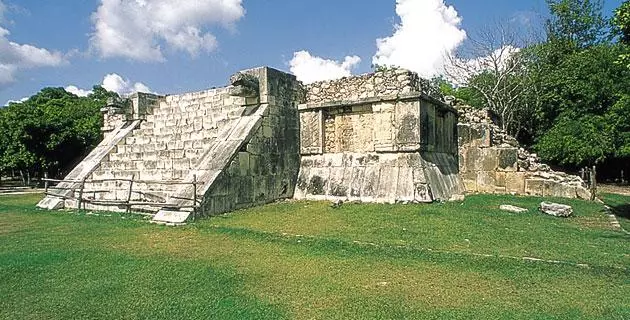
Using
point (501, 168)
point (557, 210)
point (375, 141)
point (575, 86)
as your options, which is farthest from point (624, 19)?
point (575, 86)

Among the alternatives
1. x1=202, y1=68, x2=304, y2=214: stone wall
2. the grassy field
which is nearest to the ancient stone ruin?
x1=202, y1=68, x2=304, y2=214: stone wall

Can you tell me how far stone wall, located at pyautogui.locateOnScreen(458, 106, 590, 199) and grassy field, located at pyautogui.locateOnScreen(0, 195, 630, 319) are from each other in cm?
430

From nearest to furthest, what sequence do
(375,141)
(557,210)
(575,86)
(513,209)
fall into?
(557,210) < (513,209) < (375,141) < (575,86)

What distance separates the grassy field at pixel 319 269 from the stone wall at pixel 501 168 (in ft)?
14.1

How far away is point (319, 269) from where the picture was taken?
456 centimetres

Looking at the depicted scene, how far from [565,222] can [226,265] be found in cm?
650

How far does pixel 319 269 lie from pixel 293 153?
6.67m

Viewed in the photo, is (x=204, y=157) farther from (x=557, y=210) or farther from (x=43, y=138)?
(x=43, y=138)

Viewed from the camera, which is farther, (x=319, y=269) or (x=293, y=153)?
(x=293, y=153)

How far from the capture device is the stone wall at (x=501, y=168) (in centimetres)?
1194

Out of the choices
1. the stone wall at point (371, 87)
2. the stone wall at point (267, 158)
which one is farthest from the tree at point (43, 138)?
the stone wall at point (371, 87)

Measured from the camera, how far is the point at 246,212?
28.3 feet

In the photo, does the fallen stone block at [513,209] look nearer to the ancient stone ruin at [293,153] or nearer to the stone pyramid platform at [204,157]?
the ancient stone ruin at [293,153]

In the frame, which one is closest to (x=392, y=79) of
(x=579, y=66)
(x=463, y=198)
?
(x=463, y=198)
